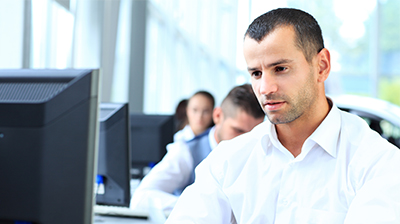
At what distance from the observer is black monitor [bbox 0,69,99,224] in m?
0.81

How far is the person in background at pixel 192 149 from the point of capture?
6.82 feet

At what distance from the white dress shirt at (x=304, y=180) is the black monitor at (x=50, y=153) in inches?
15.5

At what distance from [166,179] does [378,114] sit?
178 cm

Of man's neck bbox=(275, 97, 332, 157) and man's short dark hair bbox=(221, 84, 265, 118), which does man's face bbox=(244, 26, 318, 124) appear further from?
man's short dark hair bbox=(221, 84, 265, 118)

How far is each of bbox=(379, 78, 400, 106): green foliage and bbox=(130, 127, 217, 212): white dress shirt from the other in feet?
15.5

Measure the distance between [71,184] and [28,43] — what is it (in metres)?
2.15

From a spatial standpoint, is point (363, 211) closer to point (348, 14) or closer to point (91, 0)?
point (91, 0)

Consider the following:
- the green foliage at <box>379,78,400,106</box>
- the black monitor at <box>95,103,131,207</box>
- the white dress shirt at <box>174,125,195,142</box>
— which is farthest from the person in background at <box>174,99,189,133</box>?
the green foliage at <box>379,78,400,106</box>

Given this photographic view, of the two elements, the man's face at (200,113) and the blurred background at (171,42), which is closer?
the blurred background at (171,42)

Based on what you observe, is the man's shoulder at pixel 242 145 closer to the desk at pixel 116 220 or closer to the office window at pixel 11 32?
the desk at pixel 116 220

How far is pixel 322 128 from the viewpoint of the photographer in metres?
1.15

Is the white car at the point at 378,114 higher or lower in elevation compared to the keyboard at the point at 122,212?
higher

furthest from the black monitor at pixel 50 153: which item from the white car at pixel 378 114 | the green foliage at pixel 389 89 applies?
the green foliage at pixel 389 89

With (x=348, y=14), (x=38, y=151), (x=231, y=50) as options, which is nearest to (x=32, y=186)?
(x=38, y=151)
